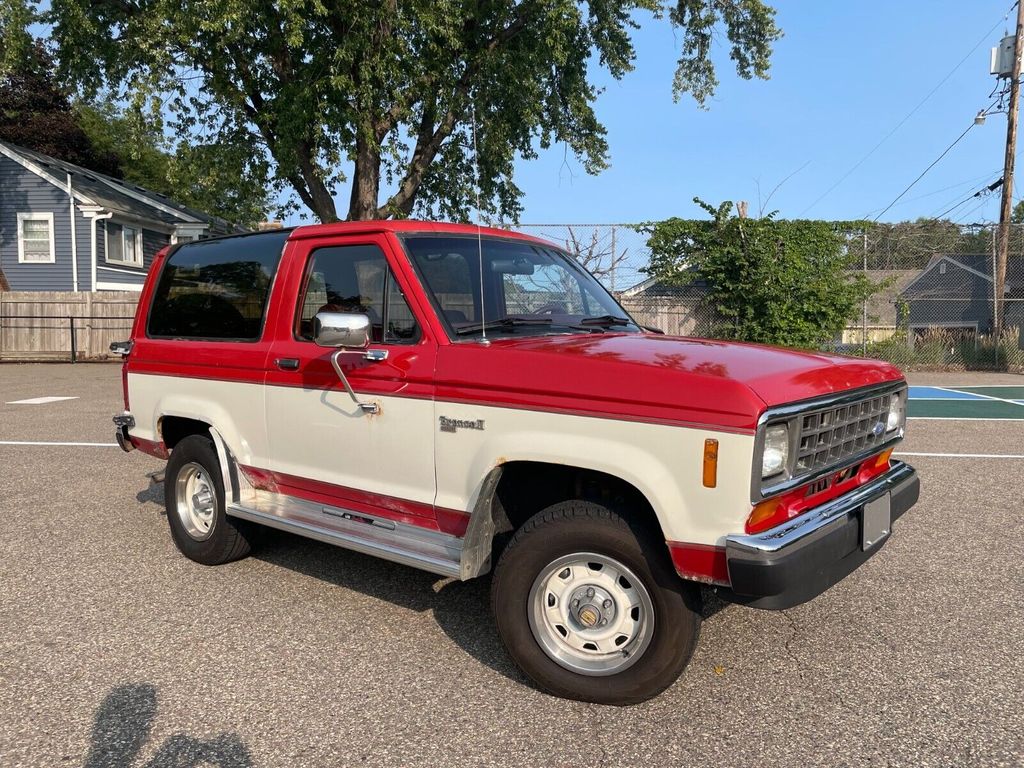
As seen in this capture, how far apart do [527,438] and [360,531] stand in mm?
1154

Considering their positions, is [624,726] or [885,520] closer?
[624,726]

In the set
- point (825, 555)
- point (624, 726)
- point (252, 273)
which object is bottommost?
point (624, 726)

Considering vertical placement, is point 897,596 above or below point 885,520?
below

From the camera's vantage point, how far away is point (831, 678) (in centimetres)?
336

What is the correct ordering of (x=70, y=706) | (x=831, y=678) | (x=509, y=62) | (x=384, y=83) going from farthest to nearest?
(x=509, y=62), (x=384, y=83), (x=831, y=678), (x=70, y=706)

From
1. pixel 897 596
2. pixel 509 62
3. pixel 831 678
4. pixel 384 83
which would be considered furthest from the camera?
pixel 509 62

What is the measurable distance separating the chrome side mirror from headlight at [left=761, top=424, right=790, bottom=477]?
1.73 metres

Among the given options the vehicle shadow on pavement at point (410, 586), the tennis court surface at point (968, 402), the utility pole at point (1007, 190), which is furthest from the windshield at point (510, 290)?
the utility pole at point (1007, 190)

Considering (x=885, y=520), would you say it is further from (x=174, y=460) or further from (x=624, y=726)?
(x=174, y=460)

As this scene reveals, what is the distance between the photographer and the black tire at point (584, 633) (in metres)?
2.95

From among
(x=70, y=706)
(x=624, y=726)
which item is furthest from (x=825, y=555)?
(x=70, y=706)

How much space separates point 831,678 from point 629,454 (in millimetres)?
1451

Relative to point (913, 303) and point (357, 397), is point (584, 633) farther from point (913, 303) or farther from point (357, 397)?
point (913, 303)

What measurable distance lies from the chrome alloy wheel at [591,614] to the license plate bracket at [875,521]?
0.96 meters
